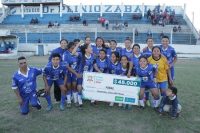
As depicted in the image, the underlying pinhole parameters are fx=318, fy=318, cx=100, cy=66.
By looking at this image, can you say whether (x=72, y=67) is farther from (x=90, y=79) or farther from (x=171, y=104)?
(x=171, y=104)

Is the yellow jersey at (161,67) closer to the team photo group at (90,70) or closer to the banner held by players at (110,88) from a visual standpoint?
the team photo group at (90,70)

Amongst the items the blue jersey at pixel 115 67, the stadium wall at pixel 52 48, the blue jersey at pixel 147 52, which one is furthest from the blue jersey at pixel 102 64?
the stadium wall at pixel 52 48

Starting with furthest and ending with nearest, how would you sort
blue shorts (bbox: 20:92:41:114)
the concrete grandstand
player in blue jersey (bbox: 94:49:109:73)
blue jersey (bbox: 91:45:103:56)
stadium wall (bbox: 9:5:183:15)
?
stadium wall (bbox: 9:5:183:15) → the concrete grandstand → blue jersey (bbox: 91:45:103:56) → player in blue jersey (bbox: 94:49:109:73) → blue shorts (bbox: 20:92:41:114)

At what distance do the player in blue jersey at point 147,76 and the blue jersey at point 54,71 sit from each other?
1.88 meters

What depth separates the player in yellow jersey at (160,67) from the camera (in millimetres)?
8023

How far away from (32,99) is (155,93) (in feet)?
9.99

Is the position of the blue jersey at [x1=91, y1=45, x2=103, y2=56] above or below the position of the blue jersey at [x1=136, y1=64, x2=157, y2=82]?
above

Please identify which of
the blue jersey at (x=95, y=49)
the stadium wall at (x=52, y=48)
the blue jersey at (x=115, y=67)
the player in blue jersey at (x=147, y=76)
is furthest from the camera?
the stadium wall at (x=52, y=48)

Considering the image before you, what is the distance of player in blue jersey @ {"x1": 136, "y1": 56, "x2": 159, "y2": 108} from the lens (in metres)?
7.88

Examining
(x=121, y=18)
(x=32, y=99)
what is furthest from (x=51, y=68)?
(x=121, y=18)

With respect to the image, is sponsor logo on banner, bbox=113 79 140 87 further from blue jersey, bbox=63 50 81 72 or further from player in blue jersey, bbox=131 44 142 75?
blue jersey, bbox=63 50 81 72

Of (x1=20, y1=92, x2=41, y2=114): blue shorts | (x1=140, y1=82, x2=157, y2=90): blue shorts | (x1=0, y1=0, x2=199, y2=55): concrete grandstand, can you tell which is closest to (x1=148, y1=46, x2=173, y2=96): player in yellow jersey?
(x1=140, y1=82, x2=157, y2=90): blue shorts

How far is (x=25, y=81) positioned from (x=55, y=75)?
76 cm

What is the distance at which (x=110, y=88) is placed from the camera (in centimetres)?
838
